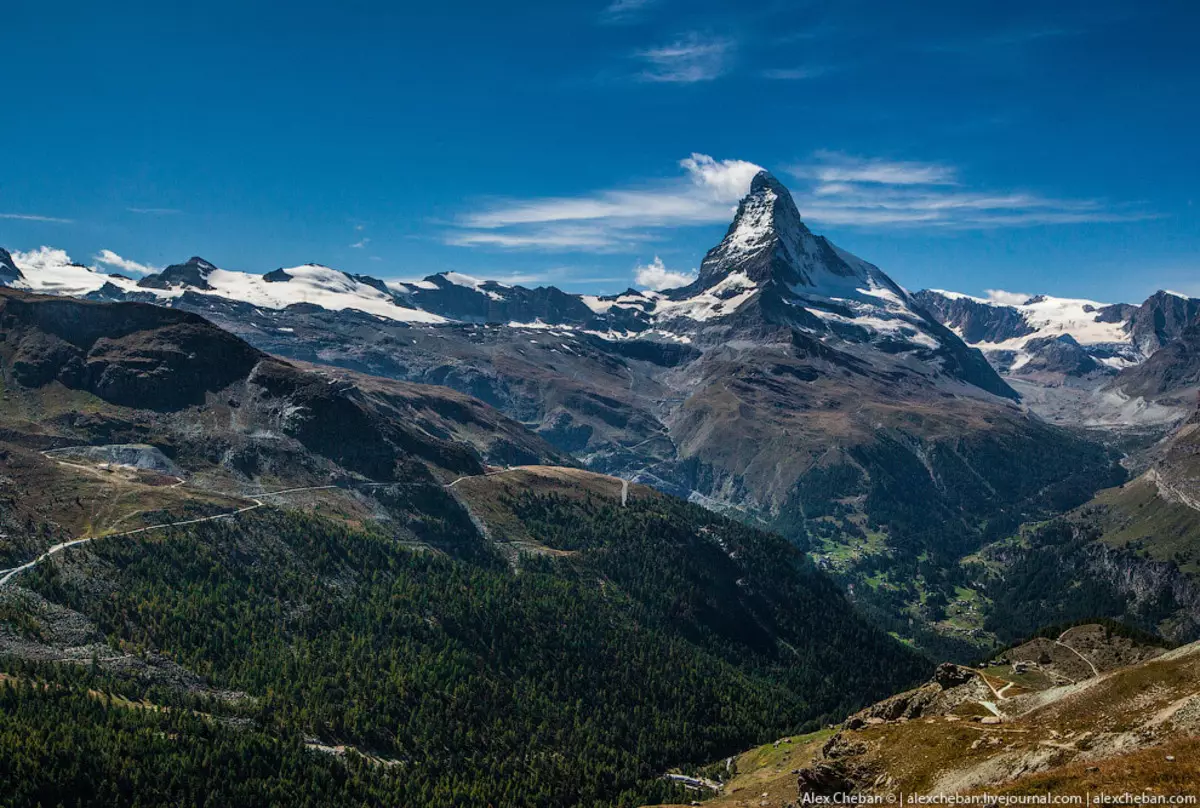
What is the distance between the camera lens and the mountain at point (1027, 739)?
249 feet

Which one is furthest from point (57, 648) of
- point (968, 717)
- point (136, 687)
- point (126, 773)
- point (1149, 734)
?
point (1149, 734)

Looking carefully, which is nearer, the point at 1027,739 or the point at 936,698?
the point at 1027,739

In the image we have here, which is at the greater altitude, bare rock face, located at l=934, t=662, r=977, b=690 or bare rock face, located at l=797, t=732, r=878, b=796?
bare rock face, located at l=934, t=662, r=977, b=690

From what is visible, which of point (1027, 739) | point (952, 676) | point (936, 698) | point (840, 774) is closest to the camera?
point (1027, 739)

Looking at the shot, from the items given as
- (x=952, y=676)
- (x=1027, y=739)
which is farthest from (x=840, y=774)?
(x=952, y=676)

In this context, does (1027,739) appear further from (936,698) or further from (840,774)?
(936,698)

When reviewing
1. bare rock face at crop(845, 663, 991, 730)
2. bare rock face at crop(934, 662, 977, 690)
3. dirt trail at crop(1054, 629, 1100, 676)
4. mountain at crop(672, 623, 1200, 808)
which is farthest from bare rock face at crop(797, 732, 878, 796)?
dirt trail at crop(1054, 629, 1100, 676)

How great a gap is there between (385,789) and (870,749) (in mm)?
112327

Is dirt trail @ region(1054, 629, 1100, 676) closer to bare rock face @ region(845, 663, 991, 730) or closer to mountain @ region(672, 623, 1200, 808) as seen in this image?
mountain @ region(672, 623, 1200, 808)

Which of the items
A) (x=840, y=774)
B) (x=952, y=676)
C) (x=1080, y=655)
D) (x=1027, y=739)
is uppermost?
(x=1027, y=739)

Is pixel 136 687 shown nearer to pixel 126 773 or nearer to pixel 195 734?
pixel 195 734

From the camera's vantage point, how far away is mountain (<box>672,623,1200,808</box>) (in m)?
76.0

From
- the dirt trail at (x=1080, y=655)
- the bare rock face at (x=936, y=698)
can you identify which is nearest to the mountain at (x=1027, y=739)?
the bare rock face at (x=936, y=698)

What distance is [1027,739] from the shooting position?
324ft
